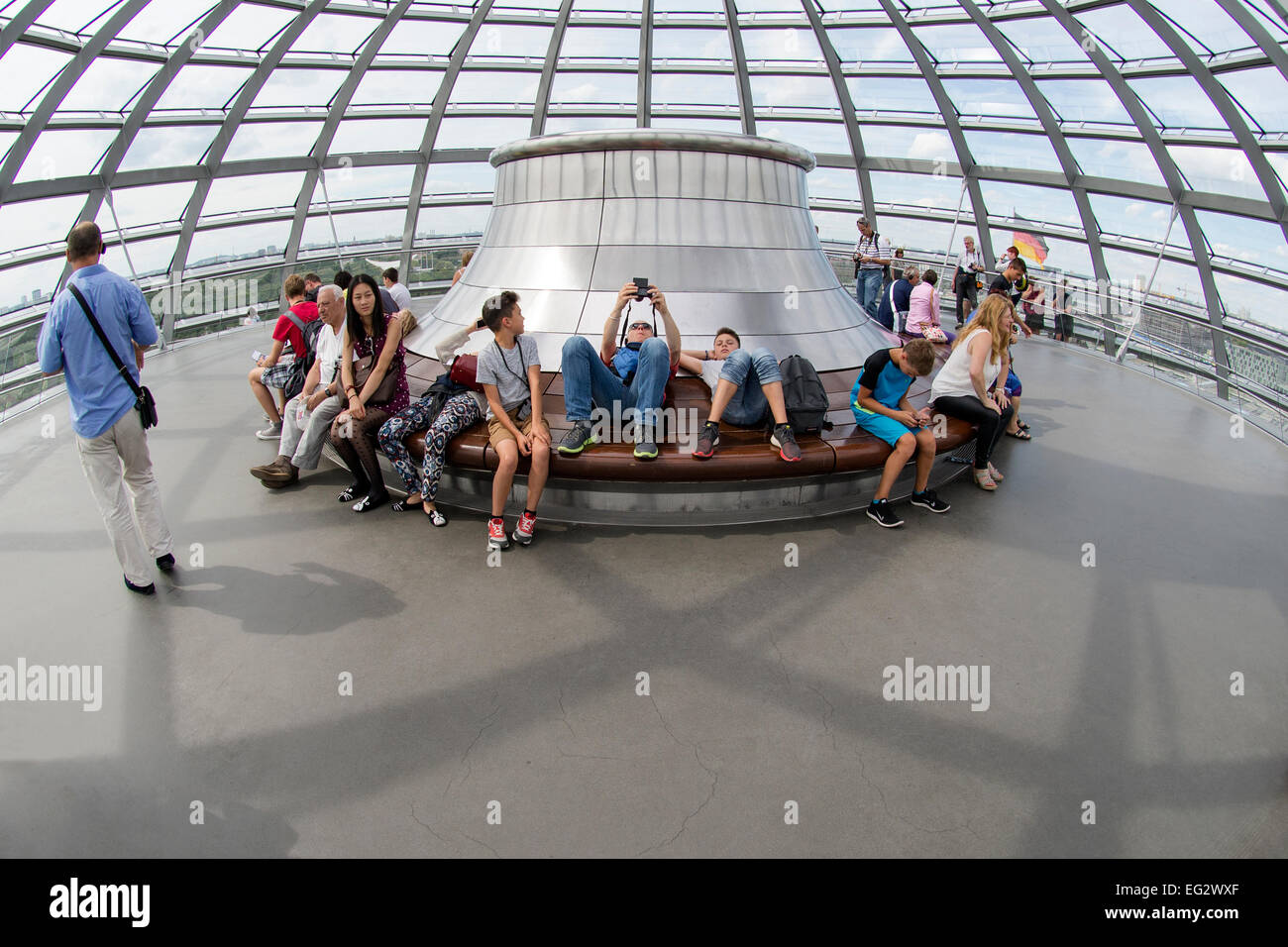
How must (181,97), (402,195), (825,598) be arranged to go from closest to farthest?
1. (825,598)
2. (181,97)
3. (402,195)

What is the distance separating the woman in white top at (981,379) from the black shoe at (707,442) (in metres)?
2.35

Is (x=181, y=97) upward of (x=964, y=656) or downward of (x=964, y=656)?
upward

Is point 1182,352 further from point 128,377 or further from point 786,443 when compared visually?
point 128,377

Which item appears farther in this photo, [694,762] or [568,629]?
[568,629]

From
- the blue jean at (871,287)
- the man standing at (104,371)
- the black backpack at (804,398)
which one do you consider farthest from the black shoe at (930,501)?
the blue jean at (871,287)

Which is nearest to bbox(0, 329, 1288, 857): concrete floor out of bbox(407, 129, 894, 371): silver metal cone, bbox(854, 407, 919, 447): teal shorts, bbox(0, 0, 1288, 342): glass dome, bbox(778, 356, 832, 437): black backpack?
bbox(854, 407, 919, 447): teal shorts

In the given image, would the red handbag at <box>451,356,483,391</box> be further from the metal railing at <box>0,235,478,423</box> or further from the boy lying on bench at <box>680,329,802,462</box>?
the metal railing at <box>0,235,478,423</box>

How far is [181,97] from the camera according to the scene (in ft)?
52.9

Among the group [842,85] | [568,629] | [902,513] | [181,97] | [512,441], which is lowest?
[568,629]

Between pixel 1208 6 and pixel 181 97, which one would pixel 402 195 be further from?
pixel 1208 6

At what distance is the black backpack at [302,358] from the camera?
6.72m

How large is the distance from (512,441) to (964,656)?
10.9 ft
